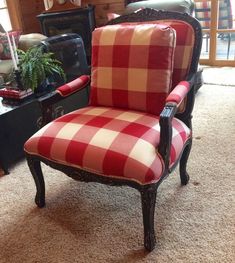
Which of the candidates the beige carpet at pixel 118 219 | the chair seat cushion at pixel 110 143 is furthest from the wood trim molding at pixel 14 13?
the chair seat cushion at pixel 110 143

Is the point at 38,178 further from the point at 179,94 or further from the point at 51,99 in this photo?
the point at 179,94

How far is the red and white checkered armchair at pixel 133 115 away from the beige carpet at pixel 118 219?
9 centimetres

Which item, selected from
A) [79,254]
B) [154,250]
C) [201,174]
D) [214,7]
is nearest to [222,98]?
[201,174]

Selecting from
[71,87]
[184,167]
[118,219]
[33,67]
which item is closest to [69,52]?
[33,67]

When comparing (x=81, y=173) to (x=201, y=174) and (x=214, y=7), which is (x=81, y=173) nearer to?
(x=201, y=174)

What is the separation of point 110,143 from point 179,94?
365 millimetres

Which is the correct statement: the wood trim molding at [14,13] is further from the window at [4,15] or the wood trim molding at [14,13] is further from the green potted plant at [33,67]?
the green potted plant at [33,67]

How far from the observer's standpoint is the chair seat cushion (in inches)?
45.0

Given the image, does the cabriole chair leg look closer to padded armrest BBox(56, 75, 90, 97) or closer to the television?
padded armrest BBox(56, 75, 90, 97)

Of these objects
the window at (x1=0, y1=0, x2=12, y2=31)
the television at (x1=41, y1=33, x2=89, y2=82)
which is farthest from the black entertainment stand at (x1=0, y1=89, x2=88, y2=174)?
the window at (x1=0, y1=0, x2=12, y2=31)

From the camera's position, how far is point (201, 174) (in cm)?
173

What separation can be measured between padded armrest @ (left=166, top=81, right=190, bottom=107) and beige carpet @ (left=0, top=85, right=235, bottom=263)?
1.94 ft

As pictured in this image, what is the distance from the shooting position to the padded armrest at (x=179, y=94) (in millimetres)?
1211

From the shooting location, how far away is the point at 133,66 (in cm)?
143
